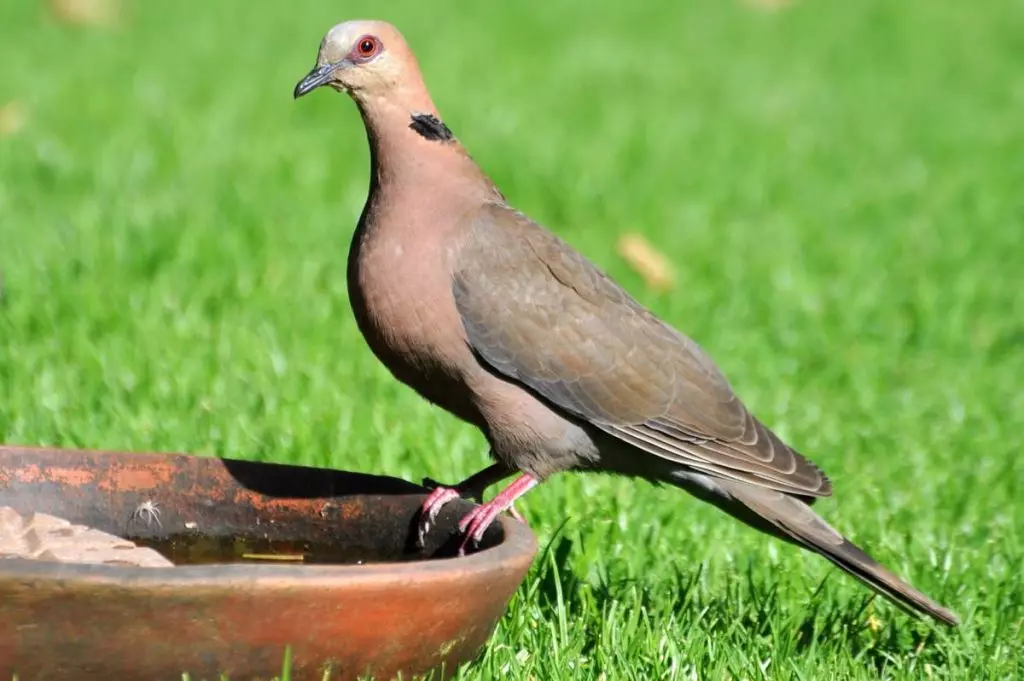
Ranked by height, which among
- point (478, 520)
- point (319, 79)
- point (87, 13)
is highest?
point (87, 13)

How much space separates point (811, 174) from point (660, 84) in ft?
5.15

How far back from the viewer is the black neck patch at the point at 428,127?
3.83 m

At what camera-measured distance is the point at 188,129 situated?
302 inches

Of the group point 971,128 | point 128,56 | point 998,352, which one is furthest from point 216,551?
point 971,128

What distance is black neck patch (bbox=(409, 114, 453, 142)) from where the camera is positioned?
3.83m

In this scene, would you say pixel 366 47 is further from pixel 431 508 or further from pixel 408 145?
pixel 431 508

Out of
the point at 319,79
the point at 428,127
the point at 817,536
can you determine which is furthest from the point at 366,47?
the point at 817,536

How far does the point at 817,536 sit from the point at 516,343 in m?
→ 0.87

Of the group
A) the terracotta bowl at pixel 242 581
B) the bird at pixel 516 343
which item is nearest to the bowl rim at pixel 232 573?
the terracotta bowl at pixel 242 581

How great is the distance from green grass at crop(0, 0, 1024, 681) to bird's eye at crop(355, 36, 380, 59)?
4.13ft

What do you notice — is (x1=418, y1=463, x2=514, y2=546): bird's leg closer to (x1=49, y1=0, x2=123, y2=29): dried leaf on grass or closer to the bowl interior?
the bowl interior

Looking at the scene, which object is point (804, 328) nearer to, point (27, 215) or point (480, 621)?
point (27, 215)

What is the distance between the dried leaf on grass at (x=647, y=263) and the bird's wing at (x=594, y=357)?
263 centimetres

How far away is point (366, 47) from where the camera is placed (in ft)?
12.4
